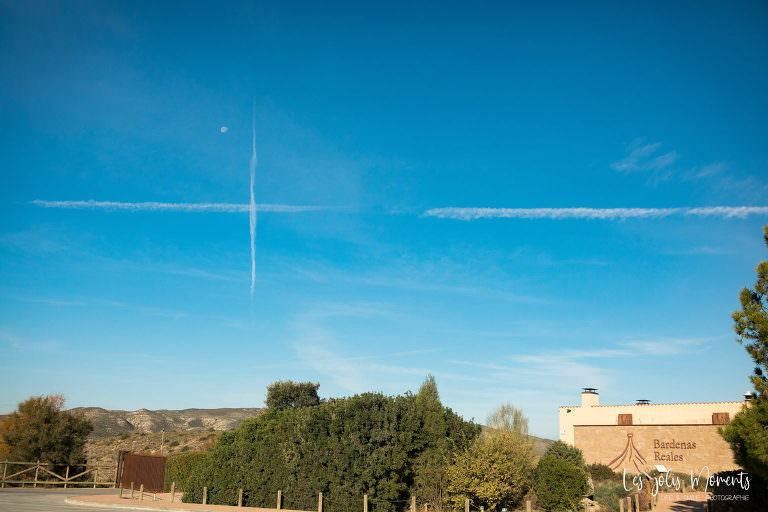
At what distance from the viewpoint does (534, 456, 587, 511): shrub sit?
23297mm

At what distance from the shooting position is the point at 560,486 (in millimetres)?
23531

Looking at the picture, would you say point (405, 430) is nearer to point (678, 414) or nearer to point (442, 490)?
point (442, 490)

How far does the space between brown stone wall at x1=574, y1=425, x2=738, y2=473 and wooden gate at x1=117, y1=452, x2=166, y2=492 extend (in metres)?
31.7

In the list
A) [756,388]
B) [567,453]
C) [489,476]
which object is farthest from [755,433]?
[567,453]

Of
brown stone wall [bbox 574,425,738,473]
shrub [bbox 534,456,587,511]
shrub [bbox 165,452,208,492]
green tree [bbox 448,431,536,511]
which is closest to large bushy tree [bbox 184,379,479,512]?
green tree [bbox 448,431,536,511]

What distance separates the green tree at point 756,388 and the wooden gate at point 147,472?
32434 mm

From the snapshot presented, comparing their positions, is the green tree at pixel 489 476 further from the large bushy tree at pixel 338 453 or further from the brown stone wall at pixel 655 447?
the brown stone wall at pixel 655 447

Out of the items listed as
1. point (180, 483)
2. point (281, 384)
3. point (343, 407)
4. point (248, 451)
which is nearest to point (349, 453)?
point (343, 407)

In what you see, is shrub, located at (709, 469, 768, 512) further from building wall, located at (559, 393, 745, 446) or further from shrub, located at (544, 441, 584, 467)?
shrub, located at (544, 441, 584, 467)

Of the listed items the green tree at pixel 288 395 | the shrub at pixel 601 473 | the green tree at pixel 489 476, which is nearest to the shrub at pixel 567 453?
the shrub at pixel 601 473

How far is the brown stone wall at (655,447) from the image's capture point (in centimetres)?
3903

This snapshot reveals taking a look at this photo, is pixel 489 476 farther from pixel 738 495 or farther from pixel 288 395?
pixel 288 395

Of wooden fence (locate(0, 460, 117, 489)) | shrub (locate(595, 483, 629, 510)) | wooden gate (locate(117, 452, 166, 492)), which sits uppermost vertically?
shrub (locate(595, 483, 629, 510))

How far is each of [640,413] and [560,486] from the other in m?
23.2
